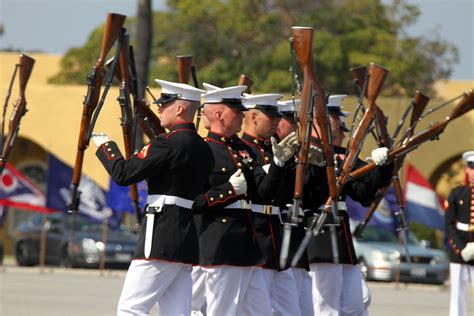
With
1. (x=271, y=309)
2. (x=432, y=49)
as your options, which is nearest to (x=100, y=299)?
(x=271, y=309)

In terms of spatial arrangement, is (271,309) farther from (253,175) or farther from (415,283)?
(415,283)

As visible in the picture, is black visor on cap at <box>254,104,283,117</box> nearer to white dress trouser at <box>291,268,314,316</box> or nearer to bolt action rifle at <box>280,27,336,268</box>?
bolt action rifle at <box>280,27,336,268</box>

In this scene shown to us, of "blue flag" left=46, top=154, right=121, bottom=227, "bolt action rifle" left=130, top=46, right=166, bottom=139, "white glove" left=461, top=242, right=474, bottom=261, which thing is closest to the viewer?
"bolt action rifle" left=130, top=46, right=166, bottom=139

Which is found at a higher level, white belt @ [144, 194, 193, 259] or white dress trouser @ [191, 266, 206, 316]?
white belt @ [144, 194, 193, 259]

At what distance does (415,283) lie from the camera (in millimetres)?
24719

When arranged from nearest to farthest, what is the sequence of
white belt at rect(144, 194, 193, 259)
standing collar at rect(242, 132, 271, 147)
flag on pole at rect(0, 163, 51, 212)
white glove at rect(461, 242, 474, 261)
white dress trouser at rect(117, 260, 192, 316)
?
white dress trouser at rect(117, 260, 192, 316) → white belt at rect(144, 194, 193, 259) → standing collar at rect(242, 132, 271, 147) → white glove at rect(461, 242, 474, 261) → flag on pole at rect(0, 163, 51, 212)

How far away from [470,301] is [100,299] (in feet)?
17.0

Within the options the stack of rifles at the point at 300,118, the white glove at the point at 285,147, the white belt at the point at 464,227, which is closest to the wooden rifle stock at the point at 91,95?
the stack of rifles at the point at 300,118

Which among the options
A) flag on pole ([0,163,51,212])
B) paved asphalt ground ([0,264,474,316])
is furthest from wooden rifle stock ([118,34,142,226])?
flag on pole ([0,163,51,212])

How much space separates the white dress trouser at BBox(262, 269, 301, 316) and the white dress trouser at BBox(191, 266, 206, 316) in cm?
51

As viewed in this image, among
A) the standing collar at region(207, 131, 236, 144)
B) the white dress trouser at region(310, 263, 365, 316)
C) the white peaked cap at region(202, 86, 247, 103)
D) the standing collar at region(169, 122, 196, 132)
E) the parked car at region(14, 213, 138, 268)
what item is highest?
the white peaked cap at region(202, 86, 247, 103)

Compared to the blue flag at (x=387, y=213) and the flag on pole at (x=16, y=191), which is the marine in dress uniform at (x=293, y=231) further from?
the flag on pole at (x=16, y=191)

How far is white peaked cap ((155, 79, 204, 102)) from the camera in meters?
8.74

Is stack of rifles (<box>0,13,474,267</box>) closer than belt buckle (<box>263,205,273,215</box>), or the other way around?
stack of rifles (<box>0,13,474,267</box>)
